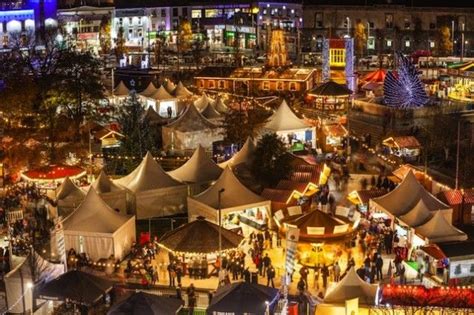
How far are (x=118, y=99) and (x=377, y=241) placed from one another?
2740 centimetres

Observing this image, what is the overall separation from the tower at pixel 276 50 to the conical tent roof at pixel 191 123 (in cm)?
1996

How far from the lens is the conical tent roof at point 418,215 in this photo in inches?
802

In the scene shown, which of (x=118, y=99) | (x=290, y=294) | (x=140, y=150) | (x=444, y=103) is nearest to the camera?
(x=290, y=294)

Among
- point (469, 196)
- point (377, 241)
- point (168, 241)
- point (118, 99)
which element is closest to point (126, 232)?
point (168, 241)

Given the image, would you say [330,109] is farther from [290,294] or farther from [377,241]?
[290,294]

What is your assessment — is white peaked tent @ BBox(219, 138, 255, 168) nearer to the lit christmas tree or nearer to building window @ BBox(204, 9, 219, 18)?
the lit christmas tree

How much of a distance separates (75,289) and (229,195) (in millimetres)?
7578

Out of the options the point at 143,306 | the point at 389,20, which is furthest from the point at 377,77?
the point at 143,306

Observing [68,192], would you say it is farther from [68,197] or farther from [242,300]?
[242,300]

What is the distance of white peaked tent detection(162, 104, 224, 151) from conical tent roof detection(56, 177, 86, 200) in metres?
10.3

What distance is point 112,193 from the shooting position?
23625 mm

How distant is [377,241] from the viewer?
20703 millimetres

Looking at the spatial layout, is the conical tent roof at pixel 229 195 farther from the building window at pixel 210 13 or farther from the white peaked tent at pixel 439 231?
the building window at pixel 210 13

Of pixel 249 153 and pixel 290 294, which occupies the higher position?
pixel 249 153
